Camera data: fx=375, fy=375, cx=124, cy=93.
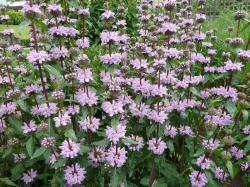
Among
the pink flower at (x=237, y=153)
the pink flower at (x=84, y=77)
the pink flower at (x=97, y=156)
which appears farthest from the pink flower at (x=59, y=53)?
the pink flower at (x=237, y=153)

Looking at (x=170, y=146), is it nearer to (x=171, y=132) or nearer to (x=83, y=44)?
(x=171, y=132)

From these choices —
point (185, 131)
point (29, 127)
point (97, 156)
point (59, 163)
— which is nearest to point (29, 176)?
point (29, 127)

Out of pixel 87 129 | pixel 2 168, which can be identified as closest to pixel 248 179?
pixel 87 129

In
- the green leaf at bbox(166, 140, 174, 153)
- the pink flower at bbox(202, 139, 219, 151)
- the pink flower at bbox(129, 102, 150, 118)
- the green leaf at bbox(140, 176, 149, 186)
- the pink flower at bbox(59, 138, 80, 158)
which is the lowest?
the green leaf at bbox(140, 176, 149, 186)

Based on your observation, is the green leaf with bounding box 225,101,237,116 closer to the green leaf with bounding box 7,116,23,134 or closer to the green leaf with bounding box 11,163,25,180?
the green leaf with bounding box 7,116,23,134

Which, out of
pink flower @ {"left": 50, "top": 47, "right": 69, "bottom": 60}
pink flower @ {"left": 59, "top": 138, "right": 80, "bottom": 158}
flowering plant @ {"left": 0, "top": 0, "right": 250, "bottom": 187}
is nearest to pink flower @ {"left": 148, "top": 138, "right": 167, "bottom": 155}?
flowering plant @ {"left": 0, "top": 0, "right": 250, "bottom": 187}

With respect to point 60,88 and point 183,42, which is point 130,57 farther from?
point 60,88
